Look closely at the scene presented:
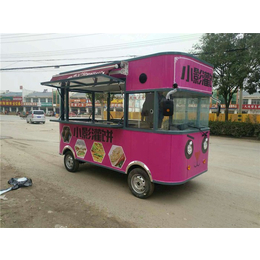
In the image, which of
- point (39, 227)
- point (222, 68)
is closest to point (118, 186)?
point (39, 227)

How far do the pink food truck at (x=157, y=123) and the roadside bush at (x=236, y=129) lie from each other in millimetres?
11041

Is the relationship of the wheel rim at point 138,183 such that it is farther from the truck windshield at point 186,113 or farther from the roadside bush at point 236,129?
the roadside bush at point 236,129

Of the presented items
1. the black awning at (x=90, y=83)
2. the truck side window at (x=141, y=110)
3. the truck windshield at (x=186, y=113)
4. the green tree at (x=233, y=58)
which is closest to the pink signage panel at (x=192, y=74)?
the truck windshield at (x=186, y=113)

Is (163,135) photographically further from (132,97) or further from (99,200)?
(99,200)

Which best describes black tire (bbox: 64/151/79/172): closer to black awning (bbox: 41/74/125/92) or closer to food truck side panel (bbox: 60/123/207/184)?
food truck side panel (bbox: 60/123/207/184)

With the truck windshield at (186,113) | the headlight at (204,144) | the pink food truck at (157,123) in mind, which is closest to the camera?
the pink food truck at (157,123)

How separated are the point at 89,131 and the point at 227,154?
633 cm

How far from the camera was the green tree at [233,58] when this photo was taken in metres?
13.0

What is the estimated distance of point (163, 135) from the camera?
4.03 m

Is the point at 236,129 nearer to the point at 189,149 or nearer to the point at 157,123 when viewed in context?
the point at 189,149

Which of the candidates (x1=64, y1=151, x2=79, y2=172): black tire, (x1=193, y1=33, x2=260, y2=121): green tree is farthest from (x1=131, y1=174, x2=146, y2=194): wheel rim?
(x1=193, y1=33, x2=260, y2=121): green tree

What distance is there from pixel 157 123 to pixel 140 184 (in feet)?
4.52

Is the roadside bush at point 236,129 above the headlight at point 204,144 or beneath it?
beneath

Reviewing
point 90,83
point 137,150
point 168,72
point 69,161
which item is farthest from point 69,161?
point 168,72
